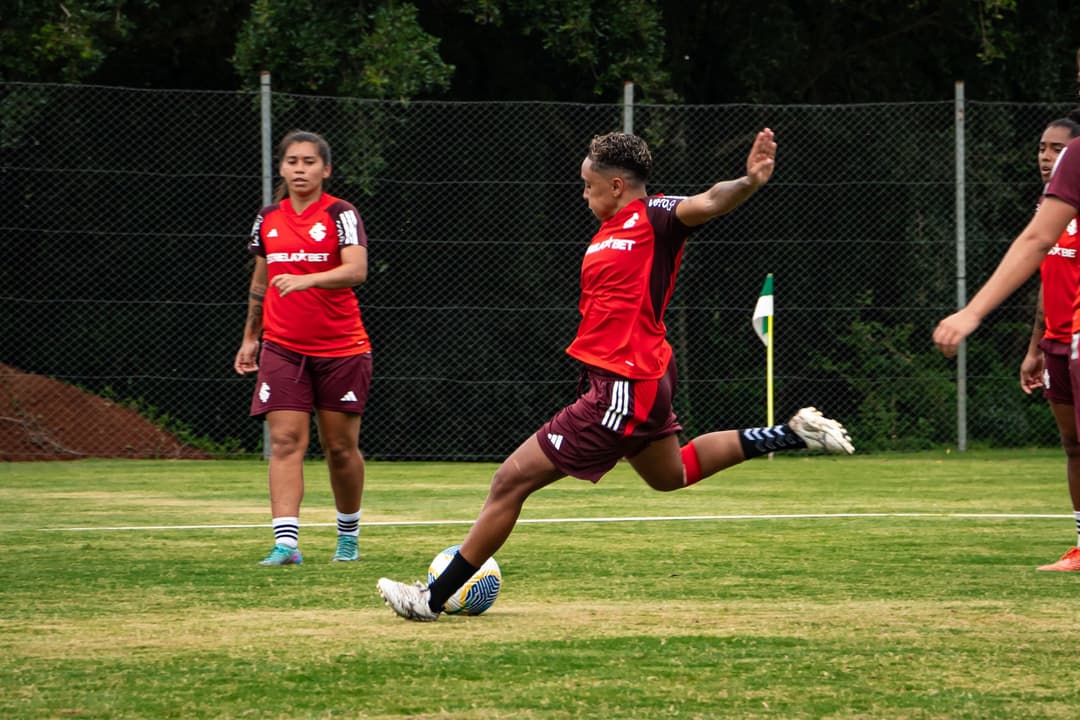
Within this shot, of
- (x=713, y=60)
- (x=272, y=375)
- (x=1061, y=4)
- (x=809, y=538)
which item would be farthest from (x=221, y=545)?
(x=1061, y=4)

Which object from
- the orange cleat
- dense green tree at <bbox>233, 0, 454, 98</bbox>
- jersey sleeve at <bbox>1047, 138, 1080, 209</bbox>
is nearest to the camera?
jersey sleeve at <bbox>1047, 138, 1080, 209</bbox>

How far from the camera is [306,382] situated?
7984mm

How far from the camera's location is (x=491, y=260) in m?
15.2

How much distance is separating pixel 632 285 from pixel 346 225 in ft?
7.50

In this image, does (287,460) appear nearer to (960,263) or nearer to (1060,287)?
(1060,287)

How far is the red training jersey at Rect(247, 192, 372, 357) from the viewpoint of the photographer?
795 centimetres

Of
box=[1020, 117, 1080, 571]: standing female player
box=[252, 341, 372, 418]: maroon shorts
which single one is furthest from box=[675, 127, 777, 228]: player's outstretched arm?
box=[252, 341, 372, 418]: maroon shorts

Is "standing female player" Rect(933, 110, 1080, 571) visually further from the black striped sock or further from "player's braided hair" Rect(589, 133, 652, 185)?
the black striped sock

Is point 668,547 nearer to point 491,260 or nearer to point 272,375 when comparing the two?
point 272,375

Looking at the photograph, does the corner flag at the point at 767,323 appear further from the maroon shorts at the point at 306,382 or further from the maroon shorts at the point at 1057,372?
the maroon shorts at the point at 306,382

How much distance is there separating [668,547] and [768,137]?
134 inches

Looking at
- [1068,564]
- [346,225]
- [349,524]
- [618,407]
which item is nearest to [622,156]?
[618,407]

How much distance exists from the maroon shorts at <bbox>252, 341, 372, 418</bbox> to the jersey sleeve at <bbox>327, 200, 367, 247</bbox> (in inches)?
22.2

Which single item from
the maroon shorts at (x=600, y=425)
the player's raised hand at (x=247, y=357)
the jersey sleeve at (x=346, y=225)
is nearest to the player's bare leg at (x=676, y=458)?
the maroon shorts at (x=600, y=425)
